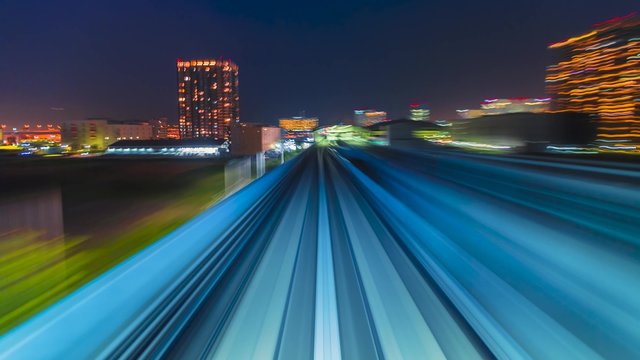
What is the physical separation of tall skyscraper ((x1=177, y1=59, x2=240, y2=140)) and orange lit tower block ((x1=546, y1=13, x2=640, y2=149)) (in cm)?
13661

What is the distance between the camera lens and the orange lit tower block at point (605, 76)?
32.7 m

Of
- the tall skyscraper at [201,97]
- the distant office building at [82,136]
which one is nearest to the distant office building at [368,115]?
the tall skyscraper at [201,97]

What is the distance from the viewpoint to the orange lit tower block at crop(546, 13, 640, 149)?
32719mm

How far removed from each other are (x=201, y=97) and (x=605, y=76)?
15048 centimetres

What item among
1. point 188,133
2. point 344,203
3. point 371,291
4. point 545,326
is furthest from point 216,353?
point 188,133

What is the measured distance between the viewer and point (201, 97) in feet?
557

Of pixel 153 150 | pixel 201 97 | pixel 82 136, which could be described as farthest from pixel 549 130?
pixel 201 97

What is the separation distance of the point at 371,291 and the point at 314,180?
1557cm

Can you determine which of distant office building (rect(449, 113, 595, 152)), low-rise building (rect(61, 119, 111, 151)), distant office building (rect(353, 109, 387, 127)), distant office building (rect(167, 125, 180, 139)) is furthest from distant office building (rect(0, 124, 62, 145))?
distant office building (rect(167, 125, 180, 139))

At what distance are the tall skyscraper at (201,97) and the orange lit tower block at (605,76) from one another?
5378 inches

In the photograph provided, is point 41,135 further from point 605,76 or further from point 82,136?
point 605,76

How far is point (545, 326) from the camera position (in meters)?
4.06

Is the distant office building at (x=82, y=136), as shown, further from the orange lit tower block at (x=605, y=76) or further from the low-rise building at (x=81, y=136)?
the orange lit tower block at (x=605, y=76)

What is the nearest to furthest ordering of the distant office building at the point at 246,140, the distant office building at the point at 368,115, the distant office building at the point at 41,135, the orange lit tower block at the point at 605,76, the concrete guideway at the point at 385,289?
the concrete guideway at the point at 385,289, the distant office building at the point at 41,135, the distant office building at the point at 246,140, the orange lit tower block at the point at 605,76, the distant office building at the point at 368,115
